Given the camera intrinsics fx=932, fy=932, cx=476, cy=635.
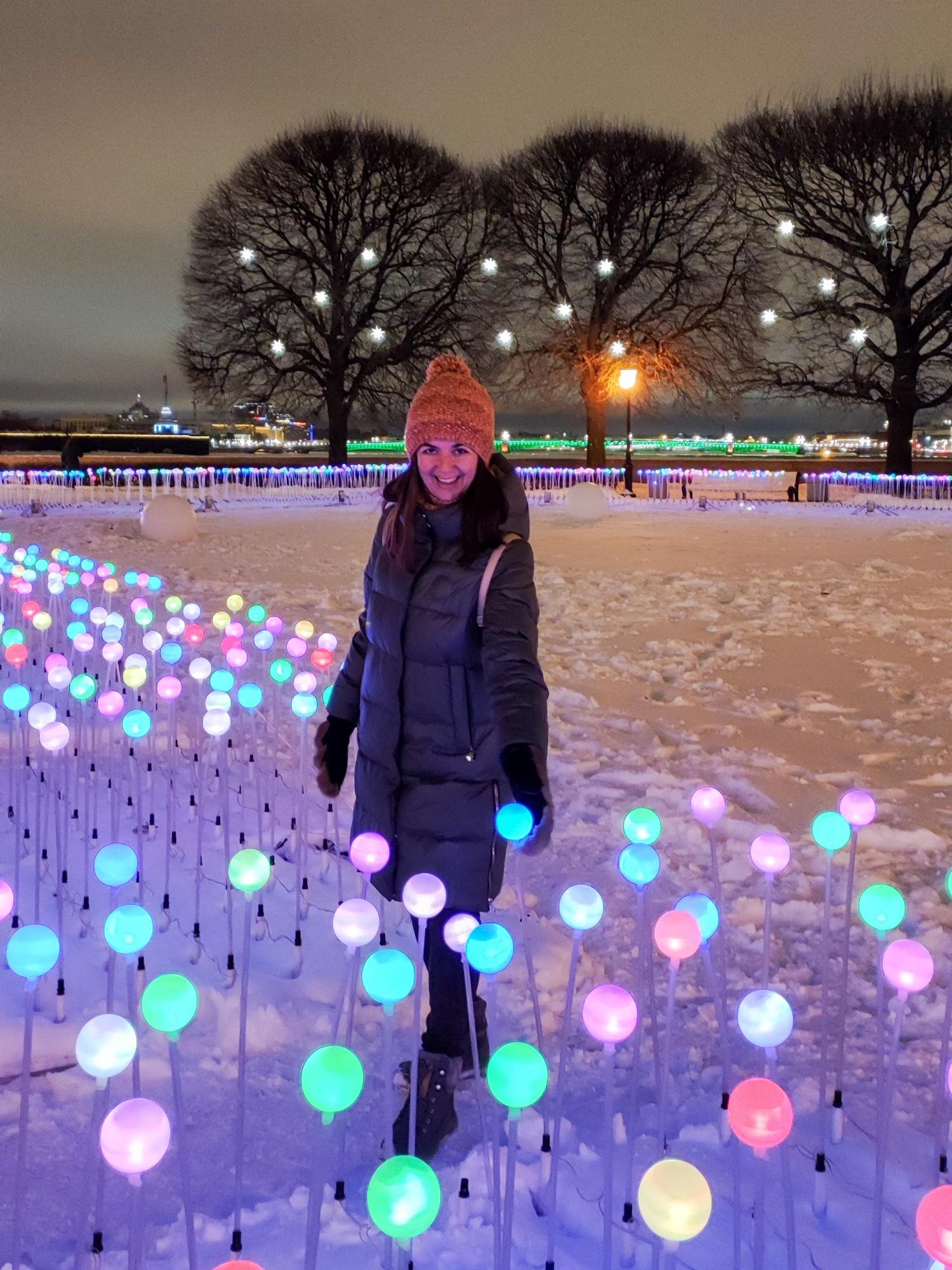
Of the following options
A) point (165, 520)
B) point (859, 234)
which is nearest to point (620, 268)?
point (859, 234)

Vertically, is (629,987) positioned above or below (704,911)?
below

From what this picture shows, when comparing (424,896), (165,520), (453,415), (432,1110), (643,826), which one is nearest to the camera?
(424,896)

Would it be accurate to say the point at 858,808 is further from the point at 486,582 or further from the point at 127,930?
the point at 127,930

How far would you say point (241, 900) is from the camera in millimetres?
3311

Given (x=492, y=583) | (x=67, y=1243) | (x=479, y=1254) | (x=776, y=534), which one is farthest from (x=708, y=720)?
(x=776, y=534)

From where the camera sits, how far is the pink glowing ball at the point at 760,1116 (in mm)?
1396

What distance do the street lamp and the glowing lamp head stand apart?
19575 millimetres

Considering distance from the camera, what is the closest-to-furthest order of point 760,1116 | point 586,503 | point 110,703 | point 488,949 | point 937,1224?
point 937,1224
point 760,1116
point 488,949
point 110,703
point 586,503

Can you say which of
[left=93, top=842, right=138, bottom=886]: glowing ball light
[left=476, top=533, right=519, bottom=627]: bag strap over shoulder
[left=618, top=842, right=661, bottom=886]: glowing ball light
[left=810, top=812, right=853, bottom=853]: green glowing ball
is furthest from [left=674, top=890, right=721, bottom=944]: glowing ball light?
[left=93, top=842, right=138, bottom=886]: glowing ball light

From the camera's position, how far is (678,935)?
6.14 ft

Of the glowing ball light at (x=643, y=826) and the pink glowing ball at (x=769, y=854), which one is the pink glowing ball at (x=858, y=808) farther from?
the glowing ball light at (x=643, y=826)

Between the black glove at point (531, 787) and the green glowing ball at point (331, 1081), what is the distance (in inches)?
29.1

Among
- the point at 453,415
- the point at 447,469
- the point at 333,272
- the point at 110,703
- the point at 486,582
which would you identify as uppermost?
the point at 333,272

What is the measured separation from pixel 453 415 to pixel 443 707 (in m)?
0.72
